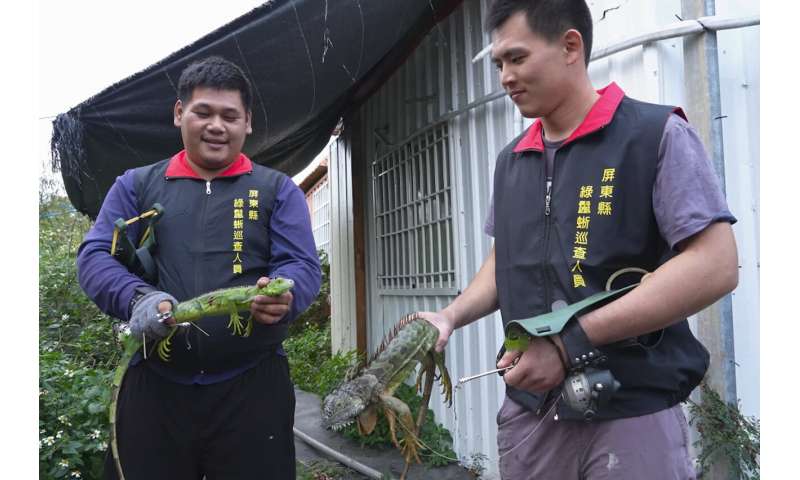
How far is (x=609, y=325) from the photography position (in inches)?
56.7

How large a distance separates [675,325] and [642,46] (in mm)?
1800

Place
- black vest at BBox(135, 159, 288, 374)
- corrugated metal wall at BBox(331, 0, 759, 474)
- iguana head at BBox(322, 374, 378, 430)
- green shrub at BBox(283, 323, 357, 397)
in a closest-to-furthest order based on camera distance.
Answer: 1. iguana head at BBox(322, 374, 378, 430)
2. black vest at BBox(135, 159, 288, 374)
3. corrugated metal wall at BBox(331, 0, 759, 474)
4. green shrub at BBox(283, 323, 357, 397)

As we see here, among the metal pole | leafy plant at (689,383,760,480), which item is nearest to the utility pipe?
leafy plant at (689,383,760,480)

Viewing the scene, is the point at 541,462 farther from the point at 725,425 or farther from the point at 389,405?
the point at 725,425

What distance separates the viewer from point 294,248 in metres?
2.42

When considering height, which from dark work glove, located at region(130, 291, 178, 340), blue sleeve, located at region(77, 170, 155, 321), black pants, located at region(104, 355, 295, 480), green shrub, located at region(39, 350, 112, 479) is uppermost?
blue sleeve, located at region(77, 170, 155, 321)

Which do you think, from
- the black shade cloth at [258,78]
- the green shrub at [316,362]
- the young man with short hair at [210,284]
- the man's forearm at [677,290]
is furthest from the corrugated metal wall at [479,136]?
the young man with short hair at [210,284]

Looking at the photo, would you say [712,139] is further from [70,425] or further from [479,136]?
[70,425]

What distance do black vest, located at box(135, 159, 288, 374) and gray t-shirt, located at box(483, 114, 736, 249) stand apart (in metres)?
1.48

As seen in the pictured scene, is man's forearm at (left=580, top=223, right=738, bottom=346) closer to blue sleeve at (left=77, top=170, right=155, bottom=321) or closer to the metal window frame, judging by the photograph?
blue sleeve at (left=77, top=170, right=155, bottom=321)

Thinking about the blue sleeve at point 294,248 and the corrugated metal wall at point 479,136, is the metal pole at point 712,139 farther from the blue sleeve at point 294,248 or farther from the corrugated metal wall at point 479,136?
the blue sleeve at point 294,248

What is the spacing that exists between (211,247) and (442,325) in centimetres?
101

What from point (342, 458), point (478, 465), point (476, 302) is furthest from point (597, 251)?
point (342, 458)

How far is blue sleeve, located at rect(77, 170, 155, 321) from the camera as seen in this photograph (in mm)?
2186
